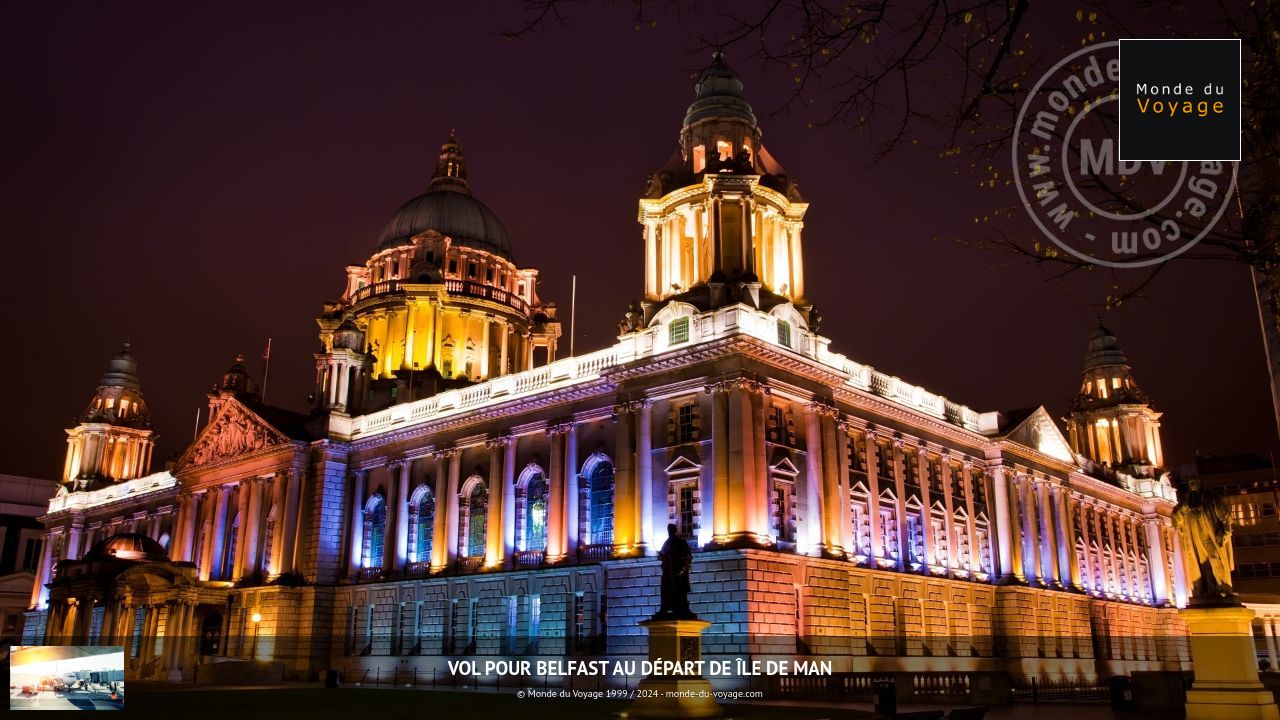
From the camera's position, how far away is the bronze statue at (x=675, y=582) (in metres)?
25.9

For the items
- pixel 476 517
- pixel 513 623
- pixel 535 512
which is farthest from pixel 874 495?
pixel 476 517

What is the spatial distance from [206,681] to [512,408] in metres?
19.5

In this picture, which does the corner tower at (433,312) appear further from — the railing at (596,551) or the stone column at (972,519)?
the stone column at (972,519)

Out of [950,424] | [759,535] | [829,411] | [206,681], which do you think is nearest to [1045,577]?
[950,424]

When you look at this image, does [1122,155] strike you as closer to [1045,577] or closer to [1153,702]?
[1153,702]

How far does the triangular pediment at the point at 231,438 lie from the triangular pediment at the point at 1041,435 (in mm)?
41649

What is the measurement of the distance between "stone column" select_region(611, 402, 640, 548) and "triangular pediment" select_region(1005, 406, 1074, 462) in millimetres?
25759

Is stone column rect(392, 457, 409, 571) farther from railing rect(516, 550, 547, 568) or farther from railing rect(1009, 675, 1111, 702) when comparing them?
railing rect(1009, 675, 1111, 702)

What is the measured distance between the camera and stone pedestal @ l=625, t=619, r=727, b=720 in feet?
79.0

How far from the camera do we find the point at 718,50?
1032 cm

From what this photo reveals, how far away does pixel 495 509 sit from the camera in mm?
50469

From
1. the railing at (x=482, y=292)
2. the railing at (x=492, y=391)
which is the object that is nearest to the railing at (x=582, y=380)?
the railing at (x=492, y=391)

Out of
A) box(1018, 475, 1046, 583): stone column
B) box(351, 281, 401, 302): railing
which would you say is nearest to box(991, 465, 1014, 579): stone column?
box(1018, 475, 1046, 583): stone column

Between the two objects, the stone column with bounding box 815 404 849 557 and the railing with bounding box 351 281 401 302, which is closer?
the stone column with bounding box 815 404 849 557
